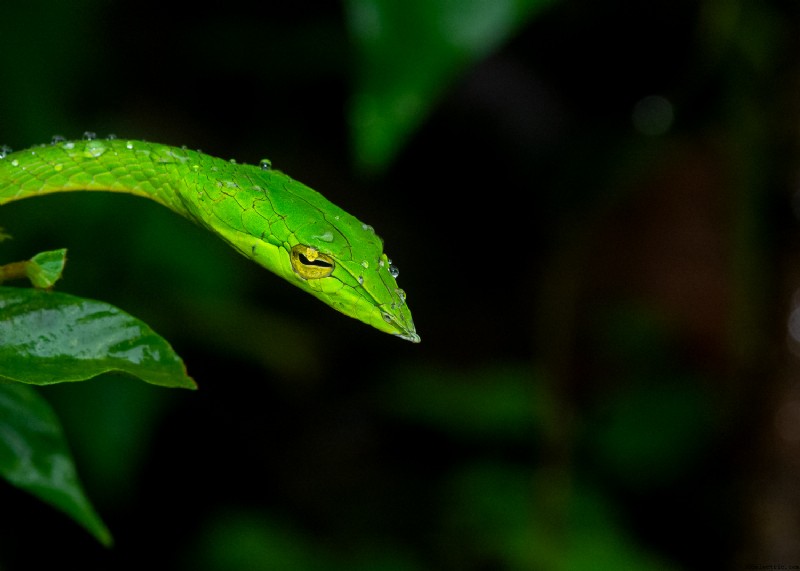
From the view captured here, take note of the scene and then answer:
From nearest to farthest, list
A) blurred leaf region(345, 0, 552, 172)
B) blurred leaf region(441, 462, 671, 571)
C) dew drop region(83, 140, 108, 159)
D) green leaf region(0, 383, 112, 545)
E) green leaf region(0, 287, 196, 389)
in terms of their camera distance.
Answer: green leaf region(0, 287, 196, 389) < green leaf region(0, 383, 112, 545) < dew drop region(83, 140, 108, 159) < blurred leaf region(345, 0, 552, 172) < blurred leaf region(441, 462, 671, 571)

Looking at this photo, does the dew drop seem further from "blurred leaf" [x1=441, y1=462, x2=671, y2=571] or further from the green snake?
"blurred leaf" [x1=441, y1=462, x2=671, y2=571]

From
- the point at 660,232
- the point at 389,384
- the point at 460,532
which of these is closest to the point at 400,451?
the point at 389,384

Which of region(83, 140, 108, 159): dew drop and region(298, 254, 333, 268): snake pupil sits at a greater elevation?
region(83, 140, 108, 159): dew drop

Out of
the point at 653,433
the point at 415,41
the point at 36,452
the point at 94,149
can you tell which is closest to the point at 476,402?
the point at 653,433

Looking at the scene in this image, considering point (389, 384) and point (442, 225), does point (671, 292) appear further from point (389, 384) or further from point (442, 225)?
point (389, 384)

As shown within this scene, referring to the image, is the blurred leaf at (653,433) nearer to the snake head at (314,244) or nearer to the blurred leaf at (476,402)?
the blurred leaf at (476,402)

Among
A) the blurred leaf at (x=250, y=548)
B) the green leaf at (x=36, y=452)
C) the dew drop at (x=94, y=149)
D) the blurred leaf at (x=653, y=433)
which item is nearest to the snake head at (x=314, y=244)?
the dew drop at (x=94, y=149)

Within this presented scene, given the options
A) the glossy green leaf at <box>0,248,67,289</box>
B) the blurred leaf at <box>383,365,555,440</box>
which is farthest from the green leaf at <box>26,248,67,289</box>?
the blurred leaf at <box>383,365,555,440</box>
